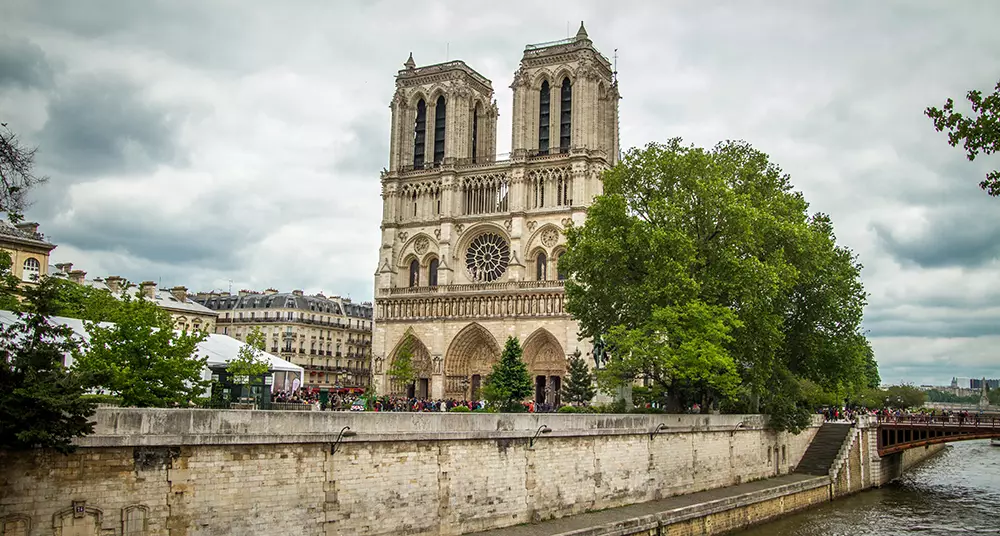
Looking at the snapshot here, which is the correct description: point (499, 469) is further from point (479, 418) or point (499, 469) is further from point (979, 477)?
point (979, 477)

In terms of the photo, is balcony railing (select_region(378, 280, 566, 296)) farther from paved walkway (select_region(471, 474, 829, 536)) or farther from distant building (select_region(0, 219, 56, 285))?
paved walkway (select_region(471, 474, 829, 536))

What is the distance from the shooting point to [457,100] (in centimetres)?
6091

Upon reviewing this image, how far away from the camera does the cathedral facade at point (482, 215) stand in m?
55.5

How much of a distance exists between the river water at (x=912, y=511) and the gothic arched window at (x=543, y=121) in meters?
29.2

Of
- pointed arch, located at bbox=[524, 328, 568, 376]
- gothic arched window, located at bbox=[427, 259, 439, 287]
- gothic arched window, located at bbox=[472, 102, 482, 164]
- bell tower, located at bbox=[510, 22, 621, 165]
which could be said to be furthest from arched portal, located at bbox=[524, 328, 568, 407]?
gothic arched window, located at bbox=[472, 102, 482, 164]

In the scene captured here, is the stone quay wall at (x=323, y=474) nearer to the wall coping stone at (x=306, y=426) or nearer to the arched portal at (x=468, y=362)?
the wall coping stone at (x=306, y=426)

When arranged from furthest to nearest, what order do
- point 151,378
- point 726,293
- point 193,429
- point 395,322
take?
point 395,322, point 726,293, point 151,378, point 193,429

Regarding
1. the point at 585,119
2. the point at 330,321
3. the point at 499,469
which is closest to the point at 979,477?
the point at 585,119

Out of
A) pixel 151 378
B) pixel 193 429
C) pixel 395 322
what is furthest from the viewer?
pixel 395 322

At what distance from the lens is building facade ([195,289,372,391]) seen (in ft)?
221

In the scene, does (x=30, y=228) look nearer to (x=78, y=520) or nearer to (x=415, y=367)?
(x=415, y=367)

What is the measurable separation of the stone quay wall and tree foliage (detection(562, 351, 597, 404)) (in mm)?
21844

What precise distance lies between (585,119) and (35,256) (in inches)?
1256

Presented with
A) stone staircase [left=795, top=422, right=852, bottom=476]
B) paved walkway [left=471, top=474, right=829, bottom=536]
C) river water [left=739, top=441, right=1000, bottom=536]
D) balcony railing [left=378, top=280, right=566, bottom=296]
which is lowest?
river water [left=739, top=441, right=1000, bottom=536]
